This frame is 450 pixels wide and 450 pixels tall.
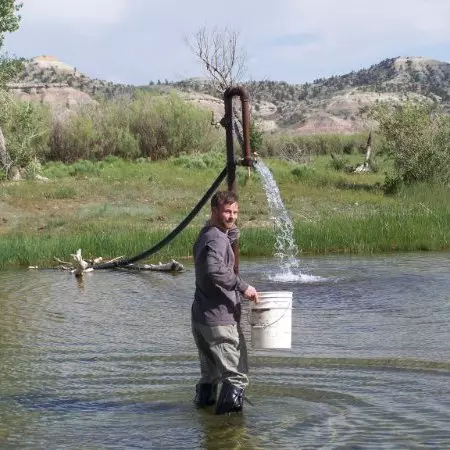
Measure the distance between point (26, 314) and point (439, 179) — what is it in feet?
60.2

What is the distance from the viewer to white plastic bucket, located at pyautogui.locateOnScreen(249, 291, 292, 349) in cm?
793

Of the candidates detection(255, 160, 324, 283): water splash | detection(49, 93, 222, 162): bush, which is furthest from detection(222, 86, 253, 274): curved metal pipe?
detection(49, 93, 222, 162): bush

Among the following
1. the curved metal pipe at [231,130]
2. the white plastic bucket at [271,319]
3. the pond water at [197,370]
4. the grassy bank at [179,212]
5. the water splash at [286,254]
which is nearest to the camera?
the pond water at [197,370]

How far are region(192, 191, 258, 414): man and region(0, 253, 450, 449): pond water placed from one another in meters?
0.42

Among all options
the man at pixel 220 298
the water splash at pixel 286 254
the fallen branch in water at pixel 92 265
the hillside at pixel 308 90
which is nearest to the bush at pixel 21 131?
the water splash at pixel 286 254

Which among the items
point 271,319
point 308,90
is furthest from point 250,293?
point 308,90

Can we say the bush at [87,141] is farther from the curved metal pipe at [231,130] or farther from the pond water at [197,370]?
the curved metal pipe at [231,130]

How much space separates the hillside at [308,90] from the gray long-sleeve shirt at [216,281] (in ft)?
195

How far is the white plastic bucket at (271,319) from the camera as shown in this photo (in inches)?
312

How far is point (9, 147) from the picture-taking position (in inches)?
1325

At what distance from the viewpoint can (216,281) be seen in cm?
753

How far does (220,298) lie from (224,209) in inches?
24.9

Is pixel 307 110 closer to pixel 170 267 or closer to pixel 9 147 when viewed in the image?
pixel 9 147

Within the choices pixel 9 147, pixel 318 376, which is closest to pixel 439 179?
pixel 9 147
